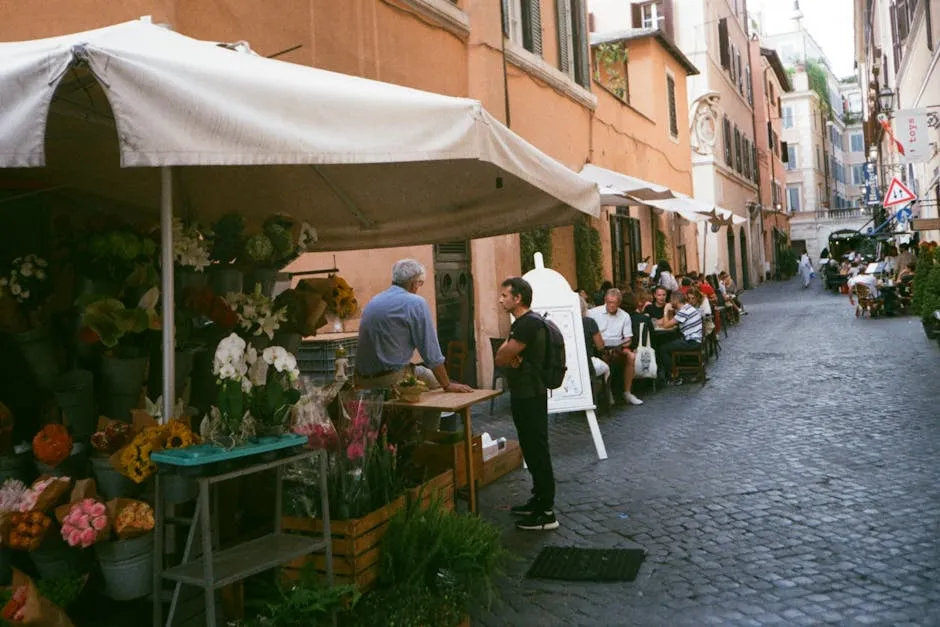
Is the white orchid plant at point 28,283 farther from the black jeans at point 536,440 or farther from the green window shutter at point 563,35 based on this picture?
the green window shutter at point 563,35

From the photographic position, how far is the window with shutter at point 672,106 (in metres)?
22.2

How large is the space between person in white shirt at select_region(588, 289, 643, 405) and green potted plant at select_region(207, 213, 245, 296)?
253 inches

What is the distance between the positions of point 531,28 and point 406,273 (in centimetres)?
829

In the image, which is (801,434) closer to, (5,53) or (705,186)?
(5,53)

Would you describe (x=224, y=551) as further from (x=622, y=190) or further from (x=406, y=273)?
(x=622, y=190)

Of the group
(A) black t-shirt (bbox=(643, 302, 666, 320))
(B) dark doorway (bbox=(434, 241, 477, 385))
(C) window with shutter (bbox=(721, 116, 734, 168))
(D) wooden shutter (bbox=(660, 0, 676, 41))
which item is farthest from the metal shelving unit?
(C) window with shutter (bbox=(721, 116, 734, 168))

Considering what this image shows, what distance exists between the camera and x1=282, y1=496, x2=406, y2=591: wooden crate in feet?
11.6

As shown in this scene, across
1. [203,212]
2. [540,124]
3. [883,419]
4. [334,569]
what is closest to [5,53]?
[203,212]

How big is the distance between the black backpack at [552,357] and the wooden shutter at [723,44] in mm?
27687

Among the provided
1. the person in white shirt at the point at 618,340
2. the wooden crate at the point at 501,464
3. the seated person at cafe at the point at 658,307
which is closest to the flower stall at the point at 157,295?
the wooden crate at the point at 501,464

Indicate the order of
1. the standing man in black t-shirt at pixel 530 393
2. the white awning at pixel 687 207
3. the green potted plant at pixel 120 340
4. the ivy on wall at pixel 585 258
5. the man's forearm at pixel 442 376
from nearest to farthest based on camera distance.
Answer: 1. the green potted plant at pixel 120 340
2. the standing man in black t-shirt at pixel 530 393
3. the man's forearm at pixel 442 376
4. the ivy on wall at pixel 585 258
5. the white awning at pixel 687 207

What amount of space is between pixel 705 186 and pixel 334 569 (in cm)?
2623

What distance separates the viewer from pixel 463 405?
15.2 feet

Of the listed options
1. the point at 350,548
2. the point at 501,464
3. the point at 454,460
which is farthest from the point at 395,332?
the point at 350,548
